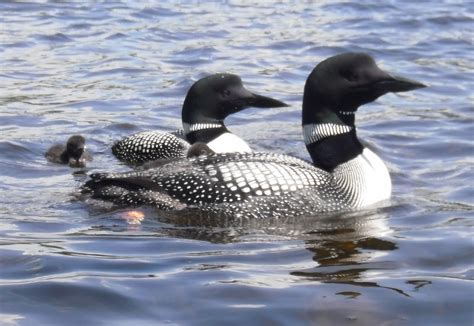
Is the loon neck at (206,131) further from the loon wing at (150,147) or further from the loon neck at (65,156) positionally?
the loon neck at (65,156)

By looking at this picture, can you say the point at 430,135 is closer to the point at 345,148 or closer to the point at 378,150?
the point at 378,150

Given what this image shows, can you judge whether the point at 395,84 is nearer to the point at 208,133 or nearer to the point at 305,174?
the point at 305,174

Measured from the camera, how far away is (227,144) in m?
9.19

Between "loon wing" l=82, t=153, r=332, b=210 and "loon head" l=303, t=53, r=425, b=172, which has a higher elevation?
"loon head" l=303, t=53, r=425, b=172

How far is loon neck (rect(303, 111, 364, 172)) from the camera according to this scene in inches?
298

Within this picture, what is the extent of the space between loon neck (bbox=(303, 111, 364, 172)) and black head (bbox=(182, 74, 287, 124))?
133cm

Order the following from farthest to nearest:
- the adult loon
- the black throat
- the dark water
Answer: the black throat
the adult loon
the dark water

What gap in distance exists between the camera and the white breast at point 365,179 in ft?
24.1

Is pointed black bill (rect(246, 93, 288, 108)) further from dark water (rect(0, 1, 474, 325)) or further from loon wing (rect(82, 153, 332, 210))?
loon wing (rect(82, 153, 332, 210))

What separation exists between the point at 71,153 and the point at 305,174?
7.82 ft

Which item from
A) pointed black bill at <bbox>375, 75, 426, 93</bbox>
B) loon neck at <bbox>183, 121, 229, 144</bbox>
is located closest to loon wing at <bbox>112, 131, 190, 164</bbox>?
loon neck at <bbox>183, 121, 229, 144</bbox>

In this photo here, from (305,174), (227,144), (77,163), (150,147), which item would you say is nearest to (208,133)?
(227,144)

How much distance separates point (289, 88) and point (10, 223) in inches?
227

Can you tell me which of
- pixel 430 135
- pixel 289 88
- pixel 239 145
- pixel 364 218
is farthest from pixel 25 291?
pixel 289 88
